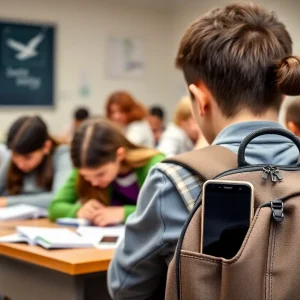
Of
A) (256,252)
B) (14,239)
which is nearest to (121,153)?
(14,239)

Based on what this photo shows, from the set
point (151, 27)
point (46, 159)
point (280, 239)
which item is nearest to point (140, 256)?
point (280, 239)

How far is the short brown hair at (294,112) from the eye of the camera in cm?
250

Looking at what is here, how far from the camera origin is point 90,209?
8.98 ft

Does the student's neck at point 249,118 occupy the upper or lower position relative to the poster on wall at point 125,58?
lower

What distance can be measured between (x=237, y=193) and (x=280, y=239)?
0.38ft

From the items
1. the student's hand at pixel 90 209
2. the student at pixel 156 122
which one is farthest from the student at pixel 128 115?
the student's hand at pixel 90 209

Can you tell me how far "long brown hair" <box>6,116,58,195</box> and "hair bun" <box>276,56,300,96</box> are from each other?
2.18 meters

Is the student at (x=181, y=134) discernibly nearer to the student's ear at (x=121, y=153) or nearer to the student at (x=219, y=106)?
the student's ear at (x=121, y=153)

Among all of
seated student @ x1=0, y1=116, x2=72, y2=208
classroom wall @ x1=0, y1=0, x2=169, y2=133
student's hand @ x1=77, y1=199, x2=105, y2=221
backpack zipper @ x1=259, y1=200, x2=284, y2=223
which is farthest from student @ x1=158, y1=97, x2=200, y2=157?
backpack zipper @ x1=259, y1=200, x2=284, y2=223

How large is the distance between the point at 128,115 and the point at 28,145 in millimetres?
2411

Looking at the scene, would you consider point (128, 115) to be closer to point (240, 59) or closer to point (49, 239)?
point (49, 239)

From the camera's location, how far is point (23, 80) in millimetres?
7457

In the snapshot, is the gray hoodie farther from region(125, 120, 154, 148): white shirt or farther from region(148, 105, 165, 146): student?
region(148, 105, 165, 146): student

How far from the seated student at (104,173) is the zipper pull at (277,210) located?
5.28 ft
